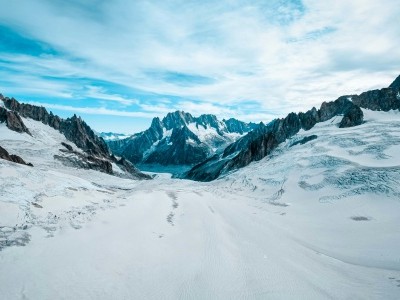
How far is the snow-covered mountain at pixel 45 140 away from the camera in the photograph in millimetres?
89875

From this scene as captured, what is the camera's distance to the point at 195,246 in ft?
56.3

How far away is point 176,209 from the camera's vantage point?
29062 millimetres

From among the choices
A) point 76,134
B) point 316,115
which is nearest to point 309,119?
point 316,115

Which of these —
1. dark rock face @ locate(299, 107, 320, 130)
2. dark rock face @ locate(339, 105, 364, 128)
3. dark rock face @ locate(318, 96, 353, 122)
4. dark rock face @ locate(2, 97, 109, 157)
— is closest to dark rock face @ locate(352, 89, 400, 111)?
dark rock face @ locate(318, 96, 353, 122)

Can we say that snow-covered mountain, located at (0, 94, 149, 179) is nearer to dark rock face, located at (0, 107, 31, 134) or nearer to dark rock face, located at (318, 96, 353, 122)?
dark rock face, located at (0, 107, 31, 134)

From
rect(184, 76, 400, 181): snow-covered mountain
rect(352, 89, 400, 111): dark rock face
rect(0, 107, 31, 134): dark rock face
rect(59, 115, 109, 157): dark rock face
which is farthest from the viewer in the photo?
rect(59, 115, 109, 157): dark rock face

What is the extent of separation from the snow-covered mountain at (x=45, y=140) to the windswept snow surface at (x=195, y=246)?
36665 millimetres

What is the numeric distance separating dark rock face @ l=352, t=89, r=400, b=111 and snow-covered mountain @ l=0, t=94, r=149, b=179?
9636 cm

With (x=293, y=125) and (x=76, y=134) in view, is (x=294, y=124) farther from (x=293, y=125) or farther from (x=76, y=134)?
(x=76, y=134)

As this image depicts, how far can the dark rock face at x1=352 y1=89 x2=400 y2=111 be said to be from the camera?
115 meters

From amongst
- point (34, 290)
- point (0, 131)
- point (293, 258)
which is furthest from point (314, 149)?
point (0, 131)

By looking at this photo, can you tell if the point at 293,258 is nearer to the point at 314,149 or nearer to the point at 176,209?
the point at 176,209

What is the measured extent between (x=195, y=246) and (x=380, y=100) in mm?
122982

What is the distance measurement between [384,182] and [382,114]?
88.1 metres
